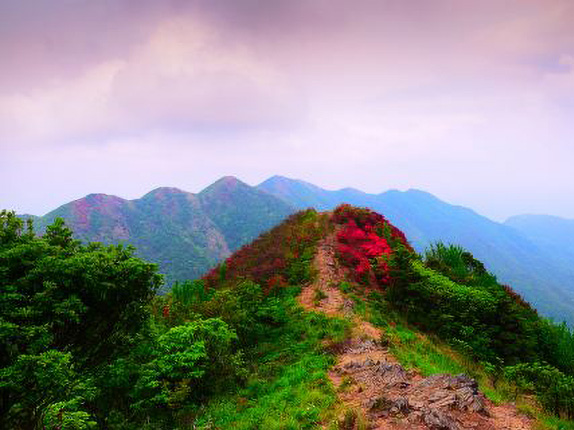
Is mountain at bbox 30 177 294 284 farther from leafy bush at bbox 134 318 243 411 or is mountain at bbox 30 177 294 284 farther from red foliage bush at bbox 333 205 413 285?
leafy bush at bbox 134 318 243 411

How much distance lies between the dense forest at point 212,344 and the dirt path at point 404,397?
508 mm

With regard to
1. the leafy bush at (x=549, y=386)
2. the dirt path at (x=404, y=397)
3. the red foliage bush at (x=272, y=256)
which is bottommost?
the leafy bush at (x=549, y=386)

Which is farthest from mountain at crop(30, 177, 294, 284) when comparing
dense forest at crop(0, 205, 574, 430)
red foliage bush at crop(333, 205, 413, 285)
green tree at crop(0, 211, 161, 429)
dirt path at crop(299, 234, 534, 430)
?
green tree at crop(0, 211, 161, 429)

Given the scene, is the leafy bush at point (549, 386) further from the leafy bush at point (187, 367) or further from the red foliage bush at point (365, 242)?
the red foliage bush at point (365, 242)

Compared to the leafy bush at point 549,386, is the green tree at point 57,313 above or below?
above

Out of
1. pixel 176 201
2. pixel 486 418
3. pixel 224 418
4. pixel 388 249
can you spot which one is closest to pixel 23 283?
pixel 224 418

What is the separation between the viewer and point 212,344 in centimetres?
1501

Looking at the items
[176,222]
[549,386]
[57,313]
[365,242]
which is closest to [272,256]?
[365,242]

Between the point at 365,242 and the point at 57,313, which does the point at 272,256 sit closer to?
the point at 365,242

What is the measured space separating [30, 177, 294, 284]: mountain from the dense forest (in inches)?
3694

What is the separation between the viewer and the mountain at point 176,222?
5143 inches

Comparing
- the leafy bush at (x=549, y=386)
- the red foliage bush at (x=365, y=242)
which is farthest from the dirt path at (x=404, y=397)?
the red foliage bush at (x=365, y=242)

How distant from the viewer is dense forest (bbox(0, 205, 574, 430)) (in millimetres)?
9422

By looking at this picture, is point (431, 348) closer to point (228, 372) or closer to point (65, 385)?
point (228, 372)
